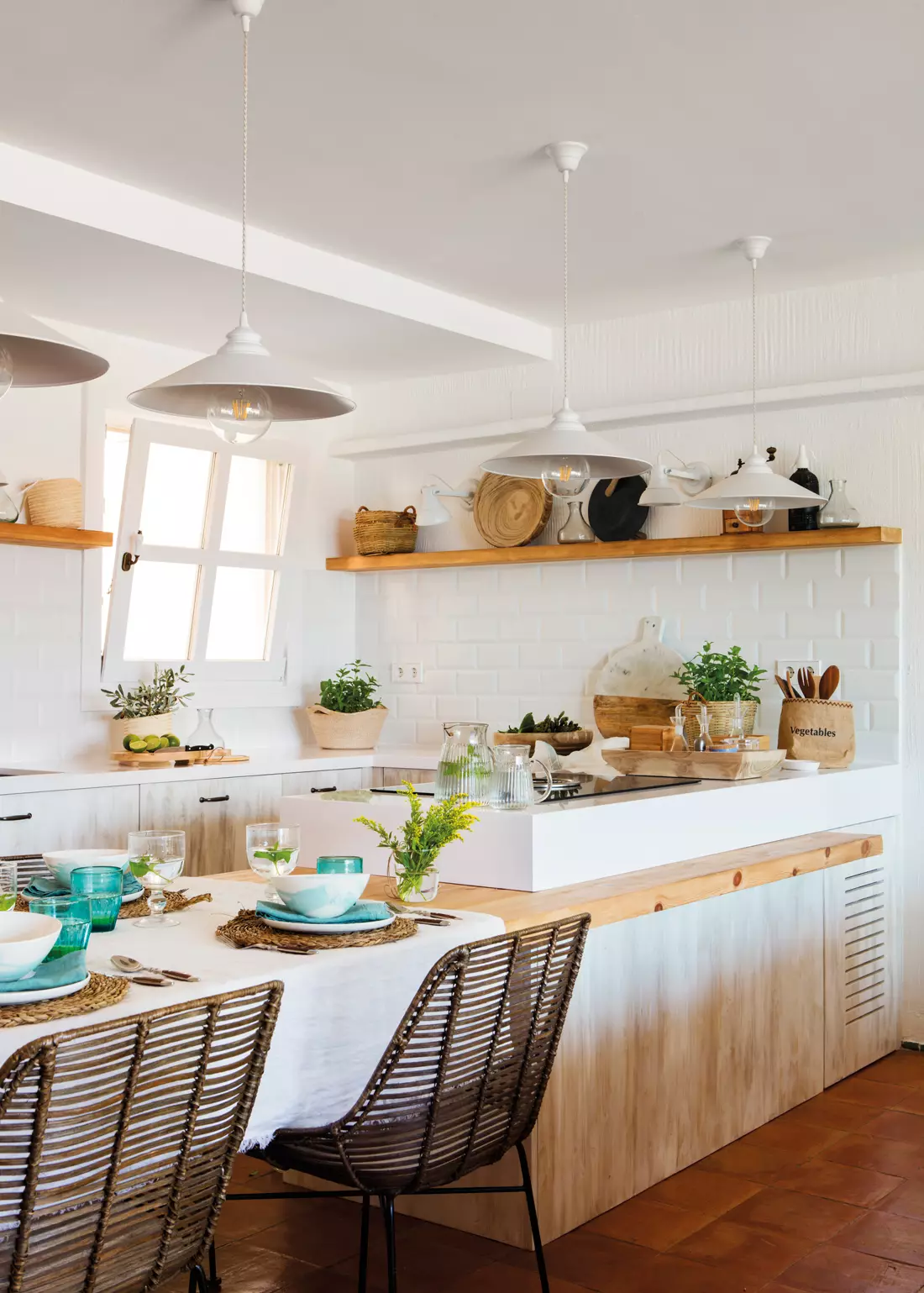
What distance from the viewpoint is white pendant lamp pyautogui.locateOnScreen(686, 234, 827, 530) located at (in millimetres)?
4293

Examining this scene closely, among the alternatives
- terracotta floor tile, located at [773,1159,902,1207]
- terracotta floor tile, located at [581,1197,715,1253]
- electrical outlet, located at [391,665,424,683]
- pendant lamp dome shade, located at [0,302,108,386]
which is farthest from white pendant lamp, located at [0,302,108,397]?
electrical outlet, located at [391,665,424,683]

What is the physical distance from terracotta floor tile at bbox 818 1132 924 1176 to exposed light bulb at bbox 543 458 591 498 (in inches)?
77.1

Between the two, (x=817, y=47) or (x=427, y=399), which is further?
(x=427, y=399)

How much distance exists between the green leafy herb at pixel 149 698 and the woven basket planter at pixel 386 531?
1121 millimetres

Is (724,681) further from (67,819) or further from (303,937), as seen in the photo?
(303,937)

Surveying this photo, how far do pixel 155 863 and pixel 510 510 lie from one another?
347 cm

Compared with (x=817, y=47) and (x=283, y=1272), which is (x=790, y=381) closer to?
(x=817, y=47)

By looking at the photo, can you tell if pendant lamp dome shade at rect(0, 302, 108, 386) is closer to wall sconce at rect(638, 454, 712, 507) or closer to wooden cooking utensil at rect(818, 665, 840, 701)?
wall sconce at rect(638, 454, 712, 507)

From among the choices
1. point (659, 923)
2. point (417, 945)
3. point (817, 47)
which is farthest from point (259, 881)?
point (817, 47)

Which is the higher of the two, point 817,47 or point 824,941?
point 817,47

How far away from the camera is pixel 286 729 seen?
6172mm

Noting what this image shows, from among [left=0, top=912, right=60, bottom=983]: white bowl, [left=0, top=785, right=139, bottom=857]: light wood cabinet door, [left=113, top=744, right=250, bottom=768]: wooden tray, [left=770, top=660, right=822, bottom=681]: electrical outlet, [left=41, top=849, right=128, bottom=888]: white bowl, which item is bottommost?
[left=0, top=785, right=139, bottom=857]: light wood cabinet door

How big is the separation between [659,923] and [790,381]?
8.06ft

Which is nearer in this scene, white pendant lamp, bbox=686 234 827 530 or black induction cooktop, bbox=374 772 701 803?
black induction cooktop, bbox=374 772 701 803
